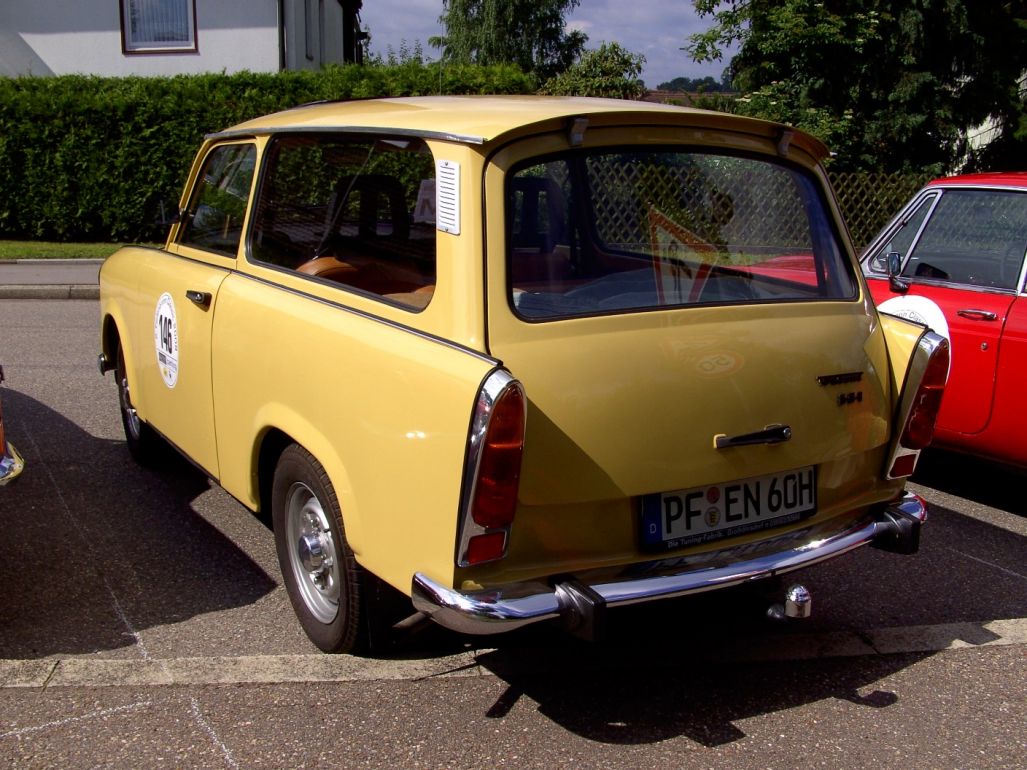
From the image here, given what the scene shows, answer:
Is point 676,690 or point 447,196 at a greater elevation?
point 447,196

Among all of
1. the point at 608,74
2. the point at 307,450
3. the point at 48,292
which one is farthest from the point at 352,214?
the point at 608,74

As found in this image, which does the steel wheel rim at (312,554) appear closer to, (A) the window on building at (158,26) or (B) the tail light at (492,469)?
(B) the tail light at (492,469)

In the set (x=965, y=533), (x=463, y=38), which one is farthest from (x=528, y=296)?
A: (x=463, y=38)

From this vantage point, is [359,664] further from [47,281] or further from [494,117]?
[47,281]

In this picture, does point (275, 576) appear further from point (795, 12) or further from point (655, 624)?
point (795, 12)

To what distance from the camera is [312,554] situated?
11.5 ft

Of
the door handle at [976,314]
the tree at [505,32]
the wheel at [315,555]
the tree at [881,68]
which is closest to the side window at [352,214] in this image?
the wheel at [315,555]

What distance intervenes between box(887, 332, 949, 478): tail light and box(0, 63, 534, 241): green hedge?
537 inches

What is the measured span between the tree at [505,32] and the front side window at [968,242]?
35.0 m

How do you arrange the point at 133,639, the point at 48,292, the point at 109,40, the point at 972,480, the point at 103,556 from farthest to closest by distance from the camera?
the point at 109,40
the point at 48,292
the point at 972,480
the point at 103,556
the point at 133,639

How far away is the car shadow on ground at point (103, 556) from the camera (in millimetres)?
3771

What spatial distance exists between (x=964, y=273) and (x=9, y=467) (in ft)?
14.8

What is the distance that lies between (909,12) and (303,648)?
1619cm

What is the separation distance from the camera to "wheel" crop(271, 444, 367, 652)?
128 inches
